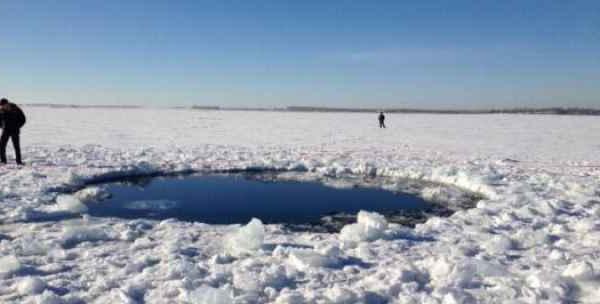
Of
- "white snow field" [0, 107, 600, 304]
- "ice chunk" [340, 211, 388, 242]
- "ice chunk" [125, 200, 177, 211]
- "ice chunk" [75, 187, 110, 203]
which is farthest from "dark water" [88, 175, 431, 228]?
"ice chunk" [340, 211, 388, 242]

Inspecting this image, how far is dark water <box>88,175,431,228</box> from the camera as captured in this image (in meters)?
6.59

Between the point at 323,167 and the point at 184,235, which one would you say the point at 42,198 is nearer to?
the point at 184,235

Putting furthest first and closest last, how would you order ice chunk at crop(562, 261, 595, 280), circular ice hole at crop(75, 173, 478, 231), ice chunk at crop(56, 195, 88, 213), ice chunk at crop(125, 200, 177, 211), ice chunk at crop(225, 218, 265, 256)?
ice chunk at crop(125, 200, 177, 211)
circular ice hole at crop(75, 173, 478, 231)
ice chunk at crop(56, 195, 88, 213)
ice chunk at crop(225, 218, 265, 256)
ice chunk at crop(562, 261, 595, 280)

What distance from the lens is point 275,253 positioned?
4.61 metres

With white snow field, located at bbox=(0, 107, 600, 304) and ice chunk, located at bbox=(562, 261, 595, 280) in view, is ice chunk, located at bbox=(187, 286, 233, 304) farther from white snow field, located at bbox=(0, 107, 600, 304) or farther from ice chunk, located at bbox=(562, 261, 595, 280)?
ice chunk, located at bbox=(562, 261, 595, 280)

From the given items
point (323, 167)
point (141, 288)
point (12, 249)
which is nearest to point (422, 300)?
point (141, 288)

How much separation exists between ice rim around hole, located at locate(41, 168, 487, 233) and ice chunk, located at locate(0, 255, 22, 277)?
6.27 feet

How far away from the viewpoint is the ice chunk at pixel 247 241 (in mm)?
4719

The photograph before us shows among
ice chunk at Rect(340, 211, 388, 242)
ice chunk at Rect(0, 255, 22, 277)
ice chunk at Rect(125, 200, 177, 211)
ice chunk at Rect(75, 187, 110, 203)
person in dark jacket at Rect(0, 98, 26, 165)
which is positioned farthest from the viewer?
person in dark jacket at Rect(0, 98, 26, 165)

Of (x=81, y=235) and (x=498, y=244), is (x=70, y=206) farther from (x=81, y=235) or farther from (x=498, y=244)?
(x=498, y=244)

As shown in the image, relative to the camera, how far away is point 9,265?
4035 millimetres

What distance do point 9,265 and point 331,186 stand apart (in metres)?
6.13

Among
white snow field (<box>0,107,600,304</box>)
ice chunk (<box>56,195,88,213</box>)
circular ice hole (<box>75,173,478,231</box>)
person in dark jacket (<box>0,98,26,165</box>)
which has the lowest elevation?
circular ice hole (<box>75,173,478,231</box>)

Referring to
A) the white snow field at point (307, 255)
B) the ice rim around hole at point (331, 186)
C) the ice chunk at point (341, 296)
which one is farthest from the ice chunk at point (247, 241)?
the ice chunk at point (341, 296)
